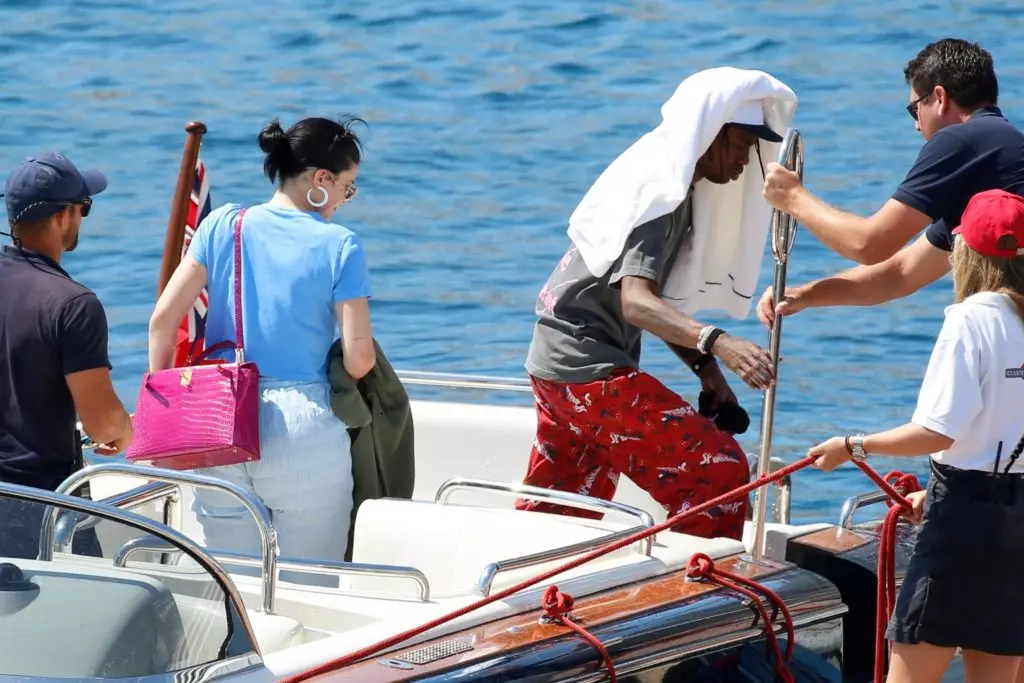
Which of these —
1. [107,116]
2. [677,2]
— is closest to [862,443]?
[107,116]

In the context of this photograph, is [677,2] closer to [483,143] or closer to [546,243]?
[483,143]

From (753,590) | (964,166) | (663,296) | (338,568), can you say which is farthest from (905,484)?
(338,568)

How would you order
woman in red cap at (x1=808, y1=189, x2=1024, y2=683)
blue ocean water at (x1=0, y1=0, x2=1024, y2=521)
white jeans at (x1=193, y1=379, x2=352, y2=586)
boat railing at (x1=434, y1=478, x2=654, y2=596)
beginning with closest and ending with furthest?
woman in red cap at (x1=808, y1=189, x2=1024, y2=683)
boat railing at (x1=434, y1=478, x2=654, y2=596)
white jeans at (x1=193, y1=379, x2=352, y2=586)
blue ocean water at (x1=0, y1=0, x2=1024, y2=521)

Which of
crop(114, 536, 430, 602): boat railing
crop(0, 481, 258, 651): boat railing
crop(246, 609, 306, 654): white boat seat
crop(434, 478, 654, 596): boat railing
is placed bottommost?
crop(246, 609, 306, 654): white boat seat

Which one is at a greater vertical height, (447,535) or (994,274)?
(994,274)

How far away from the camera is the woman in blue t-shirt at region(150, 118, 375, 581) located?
3945mm

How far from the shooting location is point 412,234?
36.6 feet

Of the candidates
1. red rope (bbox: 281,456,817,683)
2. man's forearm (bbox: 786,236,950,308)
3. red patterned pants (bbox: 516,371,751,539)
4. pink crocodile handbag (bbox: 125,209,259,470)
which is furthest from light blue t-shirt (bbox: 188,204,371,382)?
man's forearm (bbox: 786,236,950,308)

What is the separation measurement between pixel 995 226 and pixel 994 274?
0.10 m

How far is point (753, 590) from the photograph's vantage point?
12.2ft

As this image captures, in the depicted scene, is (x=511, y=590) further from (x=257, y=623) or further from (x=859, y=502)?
(x=859, y=502)

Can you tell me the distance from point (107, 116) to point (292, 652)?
1113cm

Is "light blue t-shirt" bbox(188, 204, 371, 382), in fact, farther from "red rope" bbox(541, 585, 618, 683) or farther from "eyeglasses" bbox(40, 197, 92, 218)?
"red rope" bbox(541, 585, 618, 683)

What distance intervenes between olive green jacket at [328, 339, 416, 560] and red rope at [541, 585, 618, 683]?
0.80m
